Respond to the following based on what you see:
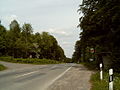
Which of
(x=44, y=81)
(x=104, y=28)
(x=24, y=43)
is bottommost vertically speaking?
(x=44, y=81)

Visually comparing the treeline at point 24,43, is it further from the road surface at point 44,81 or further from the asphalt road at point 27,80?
the road surface at point 44,81

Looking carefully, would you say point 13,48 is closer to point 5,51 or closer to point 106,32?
point 5,51

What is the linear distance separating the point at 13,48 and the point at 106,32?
2628 inches

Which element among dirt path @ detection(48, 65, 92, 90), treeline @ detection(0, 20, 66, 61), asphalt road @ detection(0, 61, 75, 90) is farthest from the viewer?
treeline @ detection(0, 20, 66, 61)

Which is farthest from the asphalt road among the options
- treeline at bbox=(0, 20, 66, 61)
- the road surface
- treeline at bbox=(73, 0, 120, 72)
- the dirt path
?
treeline at bbox=(0, 20, 66, 61)

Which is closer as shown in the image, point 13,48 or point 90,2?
point 90,2

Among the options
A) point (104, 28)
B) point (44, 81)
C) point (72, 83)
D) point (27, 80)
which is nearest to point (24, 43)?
point (104, 28)

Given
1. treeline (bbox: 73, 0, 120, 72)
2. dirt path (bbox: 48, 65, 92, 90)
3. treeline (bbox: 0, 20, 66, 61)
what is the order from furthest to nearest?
1. treeline (bbox: 0, 20, 66, 61)
2. treeline (bbox: 73, 0, 120, 72)
3. dirt path (bbox: 48, 65, 92, 90)

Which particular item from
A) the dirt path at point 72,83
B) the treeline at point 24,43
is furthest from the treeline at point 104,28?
the treeline at point 24,43

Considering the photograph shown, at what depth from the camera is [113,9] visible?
896 inches

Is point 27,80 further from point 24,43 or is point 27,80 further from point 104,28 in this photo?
point 24,43

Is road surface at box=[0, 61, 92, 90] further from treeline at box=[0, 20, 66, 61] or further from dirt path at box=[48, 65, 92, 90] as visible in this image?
treeline at box=[0, 20, 66, 61]

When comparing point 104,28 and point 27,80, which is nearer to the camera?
point 27,80

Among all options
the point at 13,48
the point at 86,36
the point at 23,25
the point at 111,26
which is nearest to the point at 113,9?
the point at 111,26
